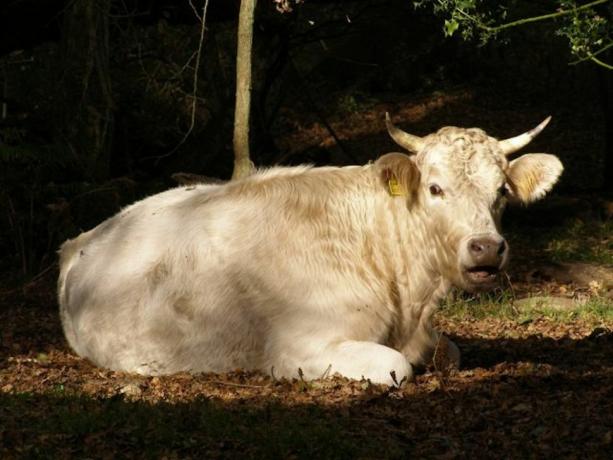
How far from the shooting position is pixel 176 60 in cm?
2208

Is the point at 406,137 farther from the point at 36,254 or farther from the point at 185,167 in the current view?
the point at 185,167

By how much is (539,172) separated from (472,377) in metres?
1.85

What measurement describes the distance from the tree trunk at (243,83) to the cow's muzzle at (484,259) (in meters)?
3.23

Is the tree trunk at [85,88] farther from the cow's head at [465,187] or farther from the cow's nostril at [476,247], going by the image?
the cow's nostril at [476,247]

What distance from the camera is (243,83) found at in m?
10.6

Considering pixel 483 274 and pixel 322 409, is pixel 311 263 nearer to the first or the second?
pixel 483 274

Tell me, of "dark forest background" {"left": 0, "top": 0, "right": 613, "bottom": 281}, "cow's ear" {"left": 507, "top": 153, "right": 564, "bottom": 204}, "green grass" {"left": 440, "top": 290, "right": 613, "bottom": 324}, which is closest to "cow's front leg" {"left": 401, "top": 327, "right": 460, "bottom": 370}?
"cow's ear" {"left": 507, "top": 153, "right": 564, "bottom": 204}

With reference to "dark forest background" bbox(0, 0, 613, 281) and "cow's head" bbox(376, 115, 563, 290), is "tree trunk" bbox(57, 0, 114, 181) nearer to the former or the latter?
"dark forest background" bbox(0, 0, 613, 281)

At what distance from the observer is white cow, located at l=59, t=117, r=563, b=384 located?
8.09m

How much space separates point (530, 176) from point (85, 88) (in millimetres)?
7235

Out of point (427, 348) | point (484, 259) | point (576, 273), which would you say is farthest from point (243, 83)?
point (576, 273)

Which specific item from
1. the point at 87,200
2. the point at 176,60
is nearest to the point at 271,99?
the point at 176,60

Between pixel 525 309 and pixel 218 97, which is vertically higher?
pixel 218 97

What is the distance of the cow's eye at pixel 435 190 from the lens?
8.20 m
